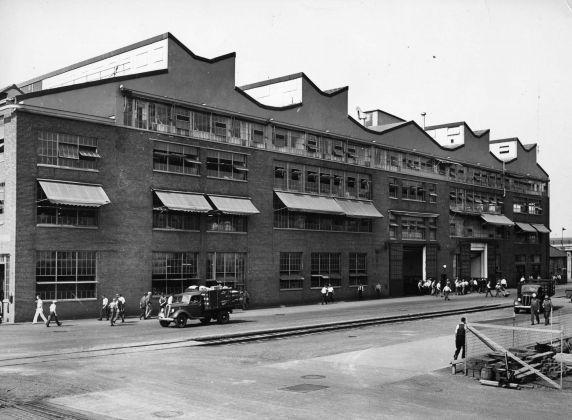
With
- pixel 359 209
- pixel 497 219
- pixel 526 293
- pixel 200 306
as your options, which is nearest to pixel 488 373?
pixel 200 306

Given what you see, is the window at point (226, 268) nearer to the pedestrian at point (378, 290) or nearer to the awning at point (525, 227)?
the pedestrian at point (378, 290)

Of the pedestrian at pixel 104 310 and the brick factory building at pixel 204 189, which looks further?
the pedestrian at pixel 104 310

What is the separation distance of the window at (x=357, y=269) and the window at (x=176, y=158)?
20.2 meters

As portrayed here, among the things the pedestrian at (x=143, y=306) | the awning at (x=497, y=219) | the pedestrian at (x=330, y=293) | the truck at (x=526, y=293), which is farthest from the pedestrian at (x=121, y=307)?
the awning at (x=497, y=219)

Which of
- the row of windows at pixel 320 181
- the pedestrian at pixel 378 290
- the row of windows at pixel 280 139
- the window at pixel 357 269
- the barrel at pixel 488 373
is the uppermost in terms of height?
the row of windows at pixel 280 139

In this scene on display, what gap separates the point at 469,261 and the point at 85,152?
51065mm

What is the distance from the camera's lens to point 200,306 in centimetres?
3688

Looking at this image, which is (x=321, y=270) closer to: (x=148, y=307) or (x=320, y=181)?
(x=320, y=181)

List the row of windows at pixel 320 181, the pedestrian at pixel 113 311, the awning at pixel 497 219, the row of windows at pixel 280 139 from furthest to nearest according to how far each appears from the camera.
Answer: the awning at pixel 497 219 < the row of windows at pixel 320 181 < the row of windows at pixel 280 139 < the pedestrian at pixel 113 311

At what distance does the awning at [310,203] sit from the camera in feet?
177

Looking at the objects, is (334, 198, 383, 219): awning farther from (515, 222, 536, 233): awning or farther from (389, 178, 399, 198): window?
(515, 222, 536, 233): awning

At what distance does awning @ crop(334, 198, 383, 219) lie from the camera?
59938 millimetres

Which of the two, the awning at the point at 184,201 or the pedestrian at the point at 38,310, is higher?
the awning at the point at 184,201

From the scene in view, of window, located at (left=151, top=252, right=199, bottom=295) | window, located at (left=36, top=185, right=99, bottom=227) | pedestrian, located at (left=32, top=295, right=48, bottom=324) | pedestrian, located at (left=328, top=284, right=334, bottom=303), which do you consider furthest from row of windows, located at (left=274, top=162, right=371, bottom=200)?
pedestrian, located at (left=32, top=295, right=48, bottom=324)
